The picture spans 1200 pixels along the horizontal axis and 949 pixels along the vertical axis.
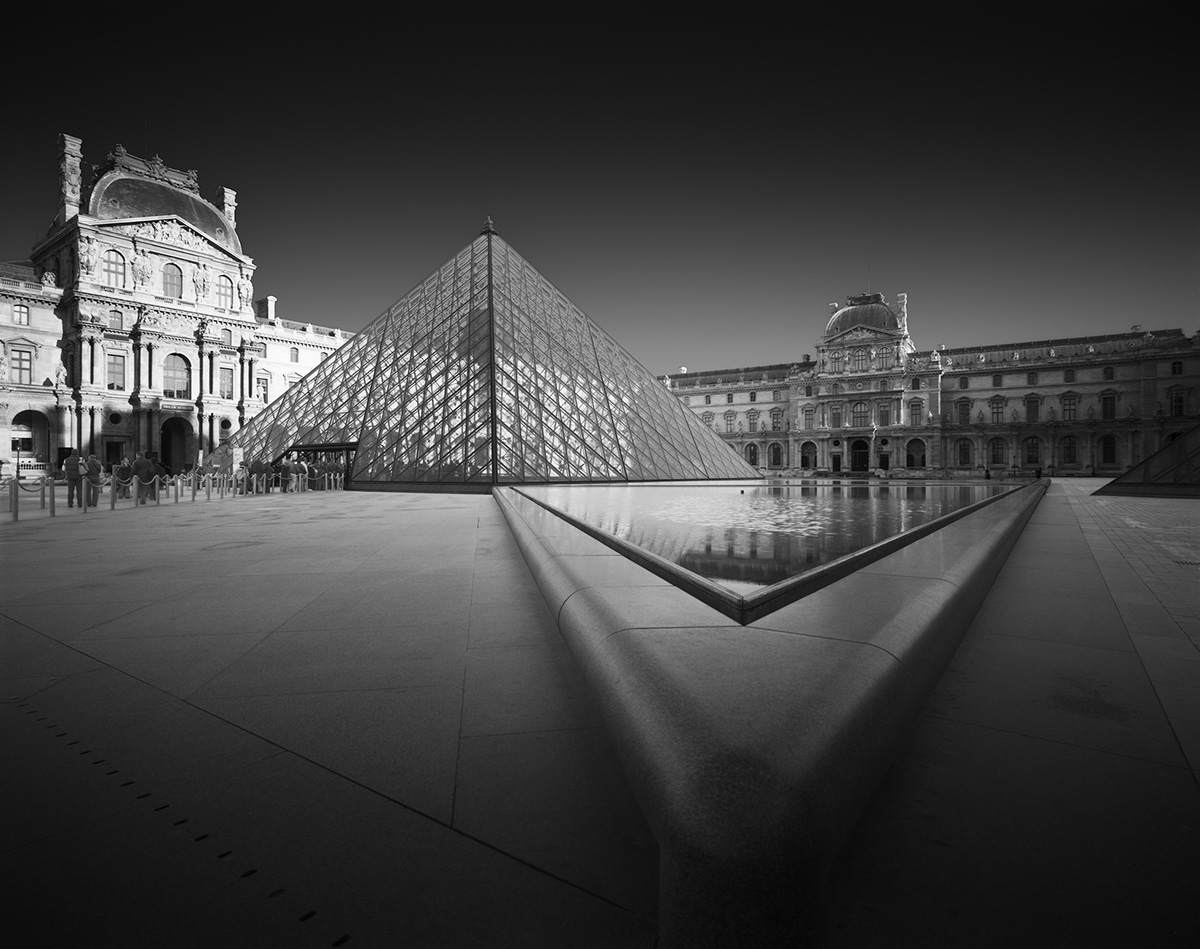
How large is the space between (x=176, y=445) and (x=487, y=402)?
1158 inches

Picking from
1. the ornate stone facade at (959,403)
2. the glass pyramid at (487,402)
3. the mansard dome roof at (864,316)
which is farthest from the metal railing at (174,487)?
the mansard dome roof at (864,316)

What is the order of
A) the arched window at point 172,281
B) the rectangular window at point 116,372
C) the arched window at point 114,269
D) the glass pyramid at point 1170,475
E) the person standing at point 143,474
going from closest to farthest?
1. the person standing at point 143,474
2. the glass pyramid at point 1170,475
3. the rectangular window at point 116,372
4. the arched window at point 114,269
5. the arched window at point 172,281

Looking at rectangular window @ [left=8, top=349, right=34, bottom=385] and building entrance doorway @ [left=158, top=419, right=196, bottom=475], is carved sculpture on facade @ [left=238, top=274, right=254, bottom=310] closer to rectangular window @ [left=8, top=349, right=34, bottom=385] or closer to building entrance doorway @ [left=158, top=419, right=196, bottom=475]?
building entrance doorway @ [left=158, top=419, right=196, bottom=475]

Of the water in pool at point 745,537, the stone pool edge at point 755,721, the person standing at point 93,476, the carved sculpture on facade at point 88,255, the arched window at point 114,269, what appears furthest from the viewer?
the arched window at point 114,269

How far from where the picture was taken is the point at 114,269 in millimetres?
34375

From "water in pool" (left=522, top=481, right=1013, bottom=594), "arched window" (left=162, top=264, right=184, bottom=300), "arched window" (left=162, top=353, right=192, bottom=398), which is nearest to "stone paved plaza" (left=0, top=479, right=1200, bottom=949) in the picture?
"water in pool" (left=522, top=481, right=1013, bottom=594)

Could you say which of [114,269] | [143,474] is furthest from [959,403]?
[114,269]

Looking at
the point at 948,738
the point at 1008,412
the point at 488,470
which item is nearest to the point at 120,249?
the point at 488,470

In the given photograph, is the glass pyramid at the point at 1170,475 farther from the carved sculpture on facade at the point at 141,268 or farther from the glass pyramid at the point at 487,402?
the carved sculpture on facade at the point at 141,268

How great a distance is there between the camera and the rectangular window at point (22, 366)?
31766 millimetres

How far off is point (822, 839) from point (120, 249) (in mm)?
44918

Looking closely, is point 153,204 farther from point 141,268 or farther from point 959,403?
point 959,403

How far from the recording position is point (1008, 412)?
56.3m

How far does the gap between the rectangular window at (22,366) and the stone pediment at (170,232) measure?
25.3ft
